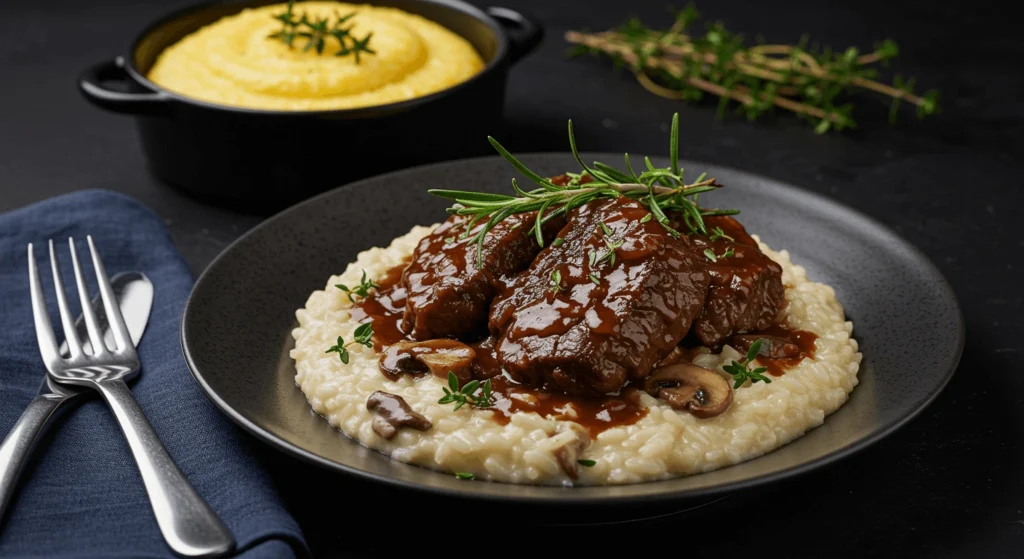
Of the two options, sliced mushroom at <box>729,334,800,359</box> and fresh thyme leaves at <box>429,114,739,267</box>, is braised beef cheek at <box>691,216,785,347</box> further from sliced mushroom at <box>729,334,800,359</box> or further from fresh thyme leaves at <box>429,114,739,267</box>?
fresh thyme leaves at <box>429,114,739,267</box>

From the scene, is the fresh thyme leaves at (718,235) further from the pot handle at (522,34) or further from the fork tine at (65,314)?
the pot handle at (522,34)

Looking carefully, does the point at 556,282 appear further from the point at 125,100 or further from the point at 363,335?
the point at 125,100

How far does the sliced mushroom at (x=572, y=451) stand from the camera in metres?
3.44

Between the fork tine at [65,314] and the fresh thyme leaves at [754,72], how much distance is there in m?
4.45

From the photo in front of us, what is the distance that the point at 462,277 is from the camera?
4219mm

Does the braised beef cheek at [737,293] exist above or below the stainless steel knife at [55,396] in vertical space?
above

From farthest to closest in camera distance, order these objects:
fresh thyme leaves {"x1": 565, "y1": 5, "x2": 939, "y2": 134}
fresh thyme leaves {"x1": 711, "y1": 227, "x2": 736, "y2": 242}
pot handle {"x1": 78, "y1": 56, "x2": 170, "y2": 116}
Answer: fresh thyme leaves {"x1": 565, "y1": 5, "x2": 939, "y2": 134} < pot handle {"x1": 78, "y1": 56, "x2": 170, "y2": 116} < fresh thyme leaves {"x1": 711, "y1": 227, "x2": 736, "y2": 242}

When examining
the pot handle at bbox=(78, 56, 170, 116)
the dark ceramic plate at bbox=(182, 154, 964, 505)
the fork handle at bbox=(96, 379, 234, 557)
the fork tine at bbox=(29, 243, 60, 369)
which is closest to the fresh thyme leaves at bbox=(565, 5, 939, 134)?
the dark ceramic plate at bbox=(182, 154, 964, 505)

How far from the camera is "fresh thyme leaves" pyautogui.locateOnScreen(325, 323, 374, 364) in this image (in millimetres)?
4078

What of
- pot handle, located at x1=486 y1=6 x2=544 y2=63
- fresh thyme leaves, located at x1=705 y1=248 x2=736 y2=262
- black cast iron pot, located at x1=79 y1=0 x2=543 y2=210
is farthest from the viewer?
pot handle, located at x1=486 y1=6 x2=544 y2=63

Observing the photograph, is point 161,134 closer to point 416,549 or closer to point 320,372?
point 320,372

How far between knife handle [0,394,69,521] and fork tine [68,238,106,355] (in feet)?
1.19

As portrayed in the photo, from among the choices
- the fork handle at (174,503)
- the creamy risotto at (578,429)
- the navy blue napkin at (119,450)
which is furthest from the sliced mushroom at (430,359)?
the fork handle at (174,503)

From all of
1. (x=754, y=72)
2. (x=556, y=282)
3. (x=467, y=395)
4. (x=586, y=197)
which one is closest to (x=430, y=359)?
(x=467, y=395)
